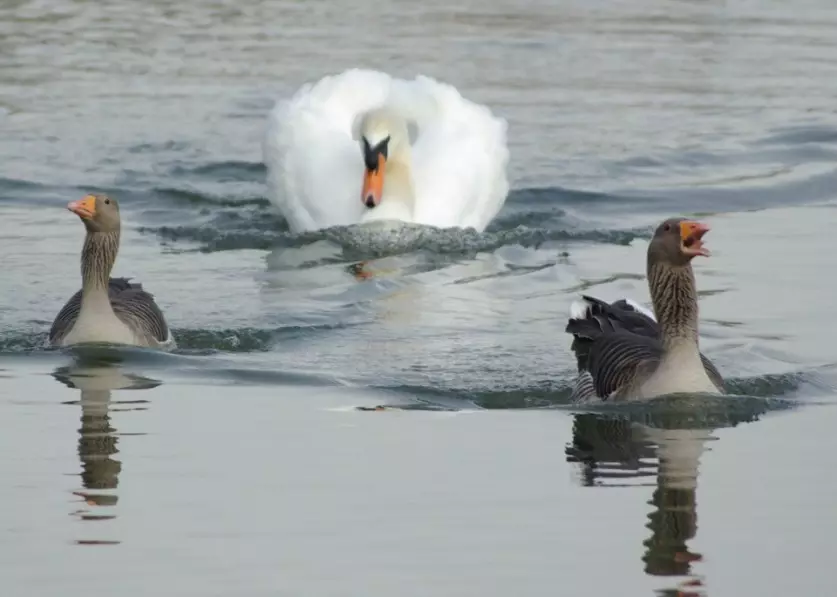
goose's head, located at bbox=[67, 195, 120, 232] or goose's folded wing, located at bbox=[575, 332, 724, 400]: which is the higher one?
goose's head, located at bbox=[67, 195, 120, 232]

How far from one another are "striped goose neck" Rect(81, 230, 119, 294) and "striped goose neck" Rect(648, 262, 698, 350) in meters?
3.58

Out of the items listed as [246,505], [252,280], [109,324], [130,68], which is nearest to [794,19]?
[130,68]

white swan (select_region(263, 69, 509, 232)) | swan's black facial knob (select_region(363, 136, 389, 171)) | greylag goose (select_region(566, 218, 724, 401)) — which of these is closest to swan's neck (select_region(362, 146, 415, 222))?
white swan (select_region(263, 69, 509, 232))

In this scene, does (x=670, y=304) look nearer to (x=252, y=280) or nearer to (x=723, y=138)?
(x=252, y=280)

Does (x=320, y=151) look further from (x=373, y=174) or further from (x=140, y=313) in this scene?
(x=140, y=313)

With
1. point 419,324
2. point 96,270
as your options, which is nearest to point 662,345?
point 419,324

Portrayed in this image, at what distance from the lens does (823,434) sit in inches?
391

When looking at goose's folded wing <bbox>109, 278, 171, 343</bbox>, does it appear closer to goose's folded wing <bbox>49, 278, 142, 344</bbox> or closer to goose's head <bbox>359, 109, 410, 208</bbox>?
goose's folded wing <bbox>49, 278, 142, 344</bbox>

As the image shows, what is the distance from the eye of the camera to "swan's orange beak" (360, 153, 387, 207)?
15.9 m

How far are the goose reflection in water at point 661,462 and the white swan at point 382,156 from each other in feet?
19.4

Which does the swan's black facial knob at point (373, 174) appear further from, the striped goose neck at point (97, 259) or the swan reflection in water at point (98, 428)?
the swan reflection in water at point (98, 428)

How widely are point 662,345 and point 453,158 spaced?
611 cm

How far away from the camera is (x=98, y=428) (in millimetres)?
9781

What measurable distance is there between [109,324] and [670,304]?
3.57m
